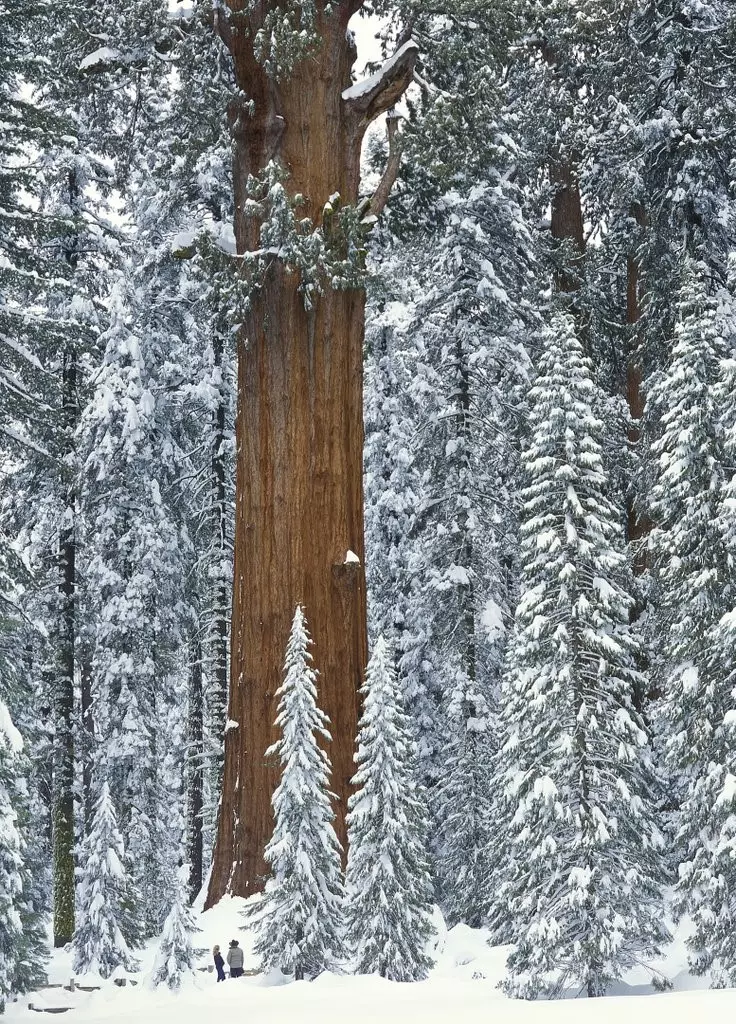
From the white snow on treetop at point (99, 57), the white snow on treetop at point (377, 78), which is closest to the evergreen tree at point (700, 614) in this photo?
the white snow on treetop at point (377, 78)

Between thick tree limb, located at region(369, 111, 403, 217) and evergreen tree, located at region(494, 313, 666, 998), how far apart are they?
7.18 ft

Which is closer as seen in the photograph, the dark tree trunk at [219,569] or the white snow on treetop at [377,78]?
the white snow on treetop at [377,78]

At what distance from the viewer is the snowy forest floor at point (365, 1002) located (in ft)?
22.0

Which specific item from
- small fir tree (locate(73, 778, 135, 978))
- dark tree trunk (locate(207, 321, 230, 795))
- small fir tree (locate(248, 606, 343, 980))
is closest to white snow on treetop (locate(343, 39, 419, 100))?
small fir tree (locate(248, 606, 343, 980))

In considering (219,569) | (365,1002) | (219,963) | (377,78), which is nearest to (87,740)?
(219,569)

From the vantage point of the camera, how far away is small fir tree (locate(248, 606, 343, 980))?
404 inches

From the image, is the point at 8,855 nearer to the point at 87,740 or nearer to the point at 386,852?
the point at 386,852

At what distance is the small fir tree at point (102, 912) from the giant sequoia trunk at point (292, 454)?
7075mm

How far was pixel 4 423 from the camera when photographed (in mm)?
14438

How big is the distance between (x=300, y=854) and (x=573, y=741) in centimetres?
311

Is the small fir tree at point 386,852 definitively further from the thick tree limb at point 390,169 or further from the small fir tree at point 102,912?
the small fir tree at point 102,912

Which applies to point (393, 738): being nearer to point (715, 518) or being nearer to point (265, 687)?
point (265, 687)

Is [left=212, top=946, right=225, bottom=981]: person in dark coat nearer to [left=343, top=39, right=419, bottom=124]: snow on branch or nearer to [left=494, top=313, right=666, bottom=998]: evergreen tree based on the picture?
[left=494, top=313, right=666, bottom=998]: evergreen tree

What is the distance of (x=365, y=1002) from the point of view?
818 cm
